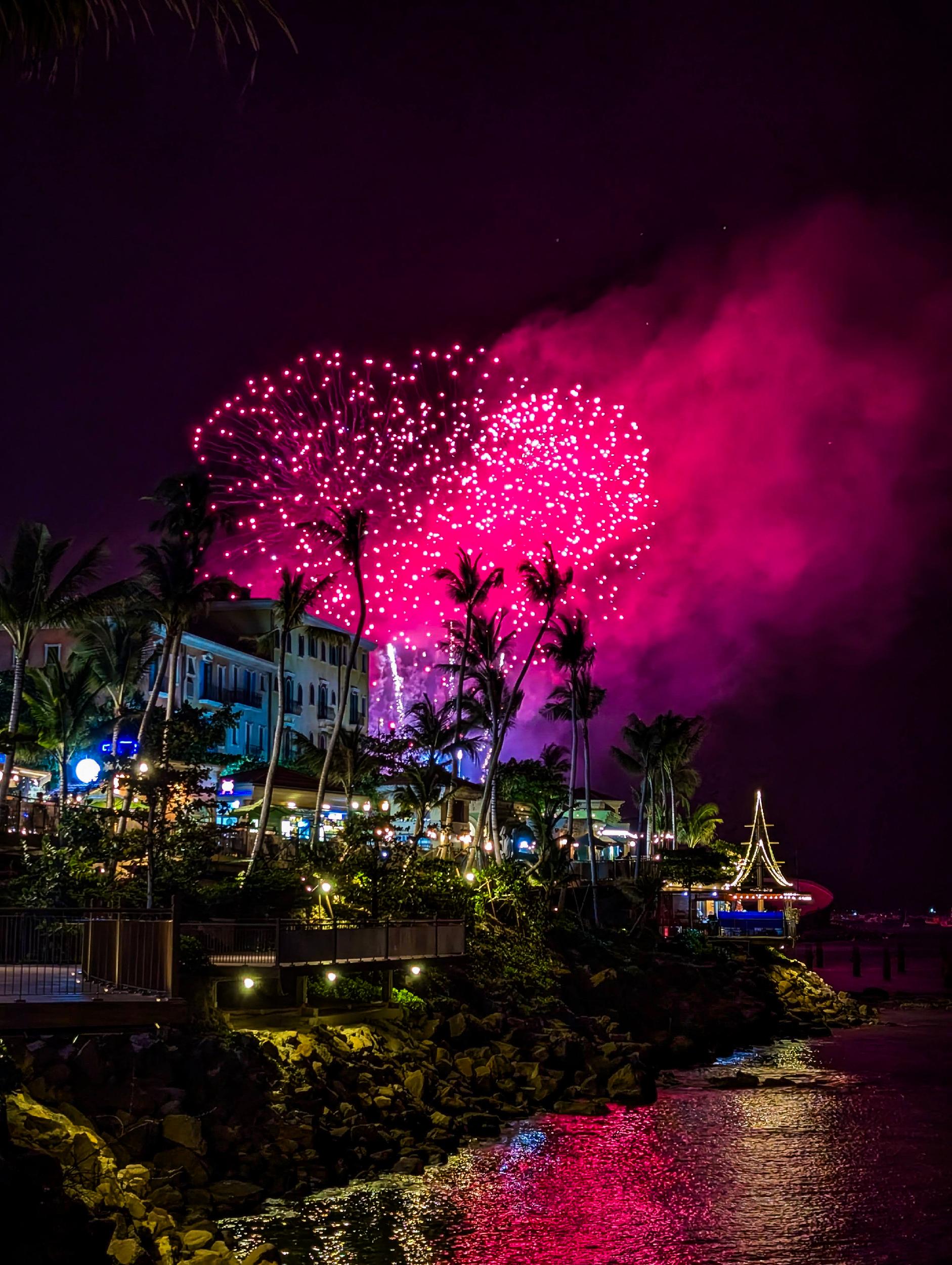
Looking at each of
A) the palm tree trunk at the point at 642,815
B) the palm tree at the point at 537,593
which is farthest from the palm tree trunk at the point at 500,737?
the palm tree trunk at the point at 642,815

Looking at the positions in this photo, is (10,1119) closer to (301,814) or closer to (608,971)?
(608,971)

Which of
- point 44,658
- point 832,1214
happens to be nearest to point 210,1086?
point 832,1214

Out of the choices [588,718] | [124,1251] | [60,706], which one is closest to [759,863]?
[588,718]

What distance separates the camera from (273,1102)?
24.5 m

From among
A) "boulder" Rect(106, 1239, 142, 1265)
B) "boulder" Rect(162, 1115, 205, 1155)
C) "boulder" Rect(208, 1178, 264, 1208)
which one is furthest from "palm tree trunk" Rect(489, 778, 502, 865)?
"boulder" Rect(106, 1239, 142, 1265)

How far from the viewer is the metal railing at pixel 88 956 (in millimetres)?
22125

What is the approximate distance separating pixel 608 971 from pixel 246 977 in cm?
2250

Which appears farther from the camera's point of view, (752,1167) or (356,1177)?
(752,1167)

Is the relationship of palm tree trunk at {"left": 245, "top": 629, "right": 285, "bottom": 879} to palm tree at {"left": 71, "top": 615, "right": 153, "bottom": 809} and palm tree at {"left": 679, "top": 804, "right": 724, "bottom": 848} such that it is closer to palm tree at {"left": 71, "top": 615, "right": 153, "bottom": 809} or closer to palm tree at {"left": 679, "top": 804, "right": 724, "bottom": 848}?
palm tree at {"left": 71, "top": 615, "right": 153, "bottom": 809}

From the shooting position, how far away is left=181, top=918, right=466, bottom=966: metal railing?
28125 millimetres

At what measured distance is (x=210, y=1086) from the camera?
23469 mm

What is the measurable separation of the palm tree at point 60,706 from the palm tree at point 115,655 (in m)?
0.74

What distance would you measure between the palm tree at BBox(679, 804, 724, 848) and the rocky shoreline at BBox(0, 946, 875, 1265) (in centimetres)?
7551

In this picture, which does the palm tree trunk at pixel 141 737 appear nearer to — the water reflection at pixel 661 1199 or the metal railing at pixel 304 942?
the metal railing at pixel 304 942
